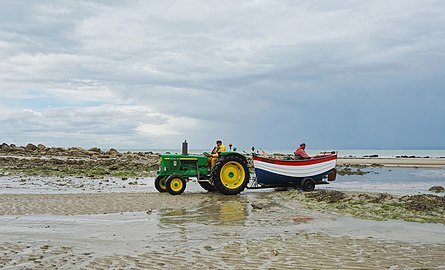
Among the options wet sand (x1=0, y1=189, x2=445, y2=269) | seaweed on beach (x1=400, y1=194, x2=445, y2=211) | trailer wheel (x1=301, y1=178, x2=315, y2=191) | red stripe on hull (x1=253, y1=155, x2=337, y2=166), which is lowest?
wet sand (x1=0, y1=189, x2=445, y2=269)

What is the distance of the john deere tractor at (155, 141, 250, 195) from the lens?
48.4 feet

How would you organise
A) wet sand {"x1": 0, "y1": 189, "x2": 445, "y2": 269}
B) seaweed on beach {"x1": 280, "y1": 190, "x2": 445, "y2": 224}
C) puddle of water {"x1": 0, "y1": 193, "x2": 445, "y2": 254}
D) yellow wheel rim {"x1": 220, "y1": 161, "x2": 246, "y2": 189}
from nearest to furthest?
wet sand {"x1": 0, "y1": 189, "x2": 445, "y2": 269}
puddle of water {"x1": 0, "y1": 193, "x2": 445, "y2": 254}
seaweed on beach {"x1": 280, "y1": 190, "x2": 445, "y2": 224}
yellow wheel rim {"x1": 220, "y1": 161, "x2": 246, "y2": 189}

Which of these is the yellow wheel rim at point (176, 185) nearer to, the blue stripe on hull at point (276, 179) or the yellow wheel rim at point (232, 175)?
the yellow wheel rim at point (232, 175)

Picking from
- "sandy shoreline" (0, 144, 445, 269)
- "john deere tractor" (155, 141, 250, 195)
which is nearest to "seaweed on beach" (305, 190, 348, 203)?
"sandy shoreline" (0, 144, 445, 269)

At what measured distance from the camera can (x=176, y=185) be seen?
1462cm

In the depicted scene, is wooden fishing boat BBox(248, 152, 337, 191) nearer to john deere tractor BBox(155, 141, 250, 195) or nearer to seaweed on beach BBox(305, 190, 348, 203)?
john deere tractor BBox(155, 141, 250, 195)

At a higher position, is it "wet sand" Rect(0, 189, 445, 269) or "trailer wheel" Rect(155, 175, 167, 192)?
"trailer wheel" Rect(155, 175, 167, 192)

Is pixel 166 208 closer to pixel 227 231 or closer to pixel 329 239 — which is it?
pixel 227 231

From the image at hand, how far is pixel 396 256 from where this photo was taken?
6387 millimetres

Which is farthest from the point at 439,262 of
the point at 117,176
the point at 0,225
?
the point at 117,176

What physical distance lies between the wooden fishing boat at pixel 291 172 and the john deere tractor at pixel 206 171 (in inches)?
23.9

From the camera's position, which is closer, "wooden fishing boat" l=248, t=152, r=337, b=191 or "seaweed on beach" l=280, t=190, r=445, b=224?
"seaweed on beach" l=280, t=190, r=445, b=224

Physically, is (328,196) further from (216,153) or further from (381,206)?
(216,153)

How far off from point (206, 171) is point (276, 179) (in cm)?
249
